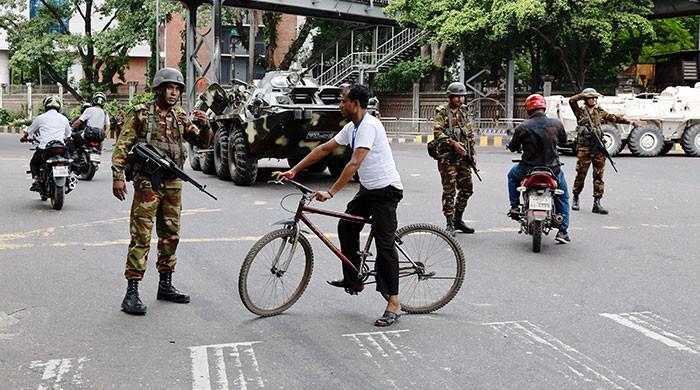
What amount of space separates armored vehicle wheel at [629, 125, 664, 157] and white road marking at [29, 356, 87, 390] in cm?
2089

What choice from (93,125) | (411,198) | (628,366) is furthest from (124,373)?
(93,125)

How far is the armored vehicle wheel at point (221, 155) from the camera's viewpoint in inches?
667

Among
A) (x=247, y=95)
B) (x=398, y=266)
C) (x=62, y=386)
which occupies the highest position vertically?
(x=247, y=95)

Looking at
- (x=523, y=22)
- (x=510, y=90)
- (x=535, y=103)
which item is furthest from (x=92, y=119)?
(x=510, y=90)

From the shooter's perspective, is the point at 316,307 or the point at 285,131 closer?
the point at 316,307

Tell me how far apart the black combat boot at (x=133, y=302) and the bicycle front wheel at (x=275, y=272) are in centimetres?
78

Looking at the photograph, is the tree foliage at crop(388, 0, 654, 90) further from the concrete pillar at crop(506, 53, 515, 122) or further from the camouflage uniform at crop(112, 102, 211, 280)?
the camouflage uniform at crop(112, 102, 211, 280)

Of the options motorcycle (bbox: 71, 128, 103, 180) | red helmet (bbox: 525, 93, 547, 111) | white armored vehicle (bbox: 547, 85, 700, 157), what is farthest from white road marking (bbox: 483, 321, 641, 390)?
white armored vehicle (bbox: 547, 85, 700, 157)

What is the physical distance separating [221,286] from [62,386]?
274 cm

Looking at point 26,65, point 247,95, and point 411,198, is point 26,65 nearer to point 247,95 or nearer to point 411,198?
point 247,95

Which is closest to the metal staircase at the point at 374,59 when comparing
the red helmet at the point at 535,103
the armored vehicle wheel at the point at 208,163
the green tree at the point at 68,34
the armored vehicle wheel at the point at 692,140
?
the green tree at the point at 68,34

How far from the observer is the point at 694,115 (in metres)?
24.4

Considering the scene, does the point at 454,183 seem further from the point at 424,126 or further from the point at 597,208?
the point at 424,126

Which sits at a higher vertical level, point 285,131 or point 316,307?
point 285,131
